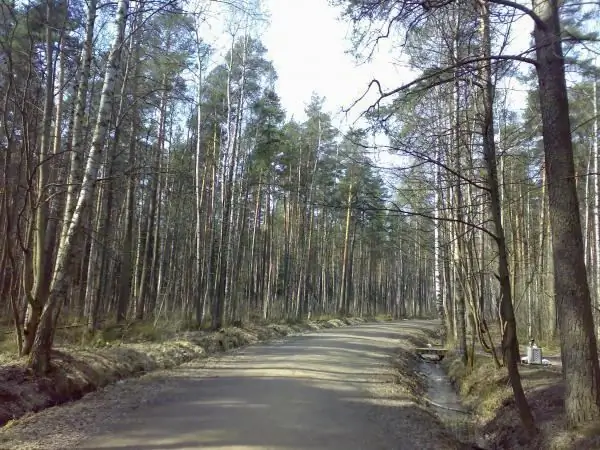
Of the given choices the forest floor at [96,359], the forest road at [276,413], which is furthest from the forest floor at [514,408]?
the forest floor at [96,359]

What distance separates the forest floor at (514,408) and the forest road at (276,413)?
0.93 metres

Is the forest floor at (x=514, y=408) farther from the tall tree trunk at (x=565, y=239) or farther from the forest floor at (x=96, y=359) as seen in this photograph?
the forest floor at (x=96, y=359)

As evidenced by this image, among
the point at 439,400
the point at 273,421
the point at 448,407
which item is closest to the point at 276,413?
the point at 273,421

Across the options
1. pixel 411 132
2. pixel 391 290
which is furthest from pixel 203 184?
pixel 391 290

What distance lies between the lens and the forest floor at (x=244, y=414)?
546 centimetres

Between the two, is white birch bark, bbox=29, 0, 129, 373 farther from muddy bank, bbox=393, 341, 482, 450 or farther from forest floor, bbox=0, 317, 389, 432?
muddy bank, bbox=393, 341, 482, 450

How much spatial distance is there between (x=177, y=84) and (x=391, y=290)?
49.8 m

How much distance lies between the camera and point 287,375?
10.1 m

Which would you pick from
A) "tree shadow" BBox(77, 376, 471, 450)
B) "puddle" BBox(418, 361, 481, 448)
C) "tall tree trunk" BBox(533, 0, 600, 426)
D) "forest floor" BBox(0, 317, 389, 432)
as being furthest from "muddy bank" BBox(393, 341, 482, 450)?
"forest floor" BBox(0, 317, 389, 432)

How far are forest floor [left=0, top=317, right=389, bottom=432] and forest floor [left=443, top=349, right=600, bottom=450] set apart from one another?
6.24 m

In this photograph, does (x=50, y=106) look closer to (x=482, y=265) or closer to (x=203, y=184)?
(x=482, y=265)

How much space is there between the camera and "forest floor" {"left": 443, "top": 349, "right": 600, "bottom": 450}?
5.42 metres

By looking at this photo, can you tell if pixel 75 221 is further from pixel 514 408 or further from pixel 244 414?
pixel 514 408

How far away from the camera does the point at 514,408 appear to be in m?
7.70
